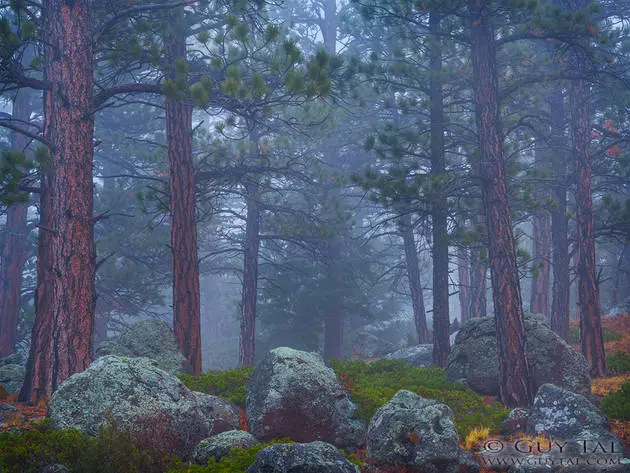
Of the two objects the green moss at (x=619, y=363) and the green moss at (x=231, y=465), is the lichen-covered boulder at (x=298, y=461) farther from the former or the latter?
the green moss at (x=619, y=363)

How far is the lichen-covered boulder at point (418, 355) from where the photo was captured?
59.3 feet

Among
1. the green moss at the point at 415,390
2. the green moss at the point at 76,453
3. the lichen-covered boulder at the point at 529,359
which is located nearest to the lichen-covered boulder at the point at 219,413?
the green moss at the point at 76,453

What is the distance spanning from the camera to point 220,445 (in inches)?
263

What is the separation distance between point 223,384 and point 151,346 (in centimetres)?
223

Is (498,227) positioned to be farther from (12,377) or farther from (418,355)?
(12,377)

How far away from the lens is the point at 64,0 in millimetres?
9617

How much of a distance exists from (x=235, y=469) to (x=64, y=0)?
842 centimetres

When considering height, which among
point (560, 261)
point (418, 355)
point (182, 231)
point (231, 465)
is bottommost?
point (231, 465)

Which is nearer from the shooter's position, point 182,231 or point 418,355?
point 182,231

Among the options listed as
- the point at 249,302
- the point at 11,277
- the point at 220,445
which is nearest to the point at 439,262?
the point at 249,302

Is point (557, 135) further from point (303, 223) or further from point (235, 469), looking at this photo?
point (235, 469)

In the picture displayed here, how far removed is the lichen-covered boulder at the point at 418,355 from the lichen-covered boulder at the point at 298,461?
41.3 feet

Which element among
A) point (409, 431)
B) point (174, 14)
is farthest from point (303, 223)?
point (409, 431)

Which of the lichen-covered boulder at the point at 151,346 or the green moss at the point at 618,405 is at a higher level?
the lichen-covered boulder at the point at 151,346
